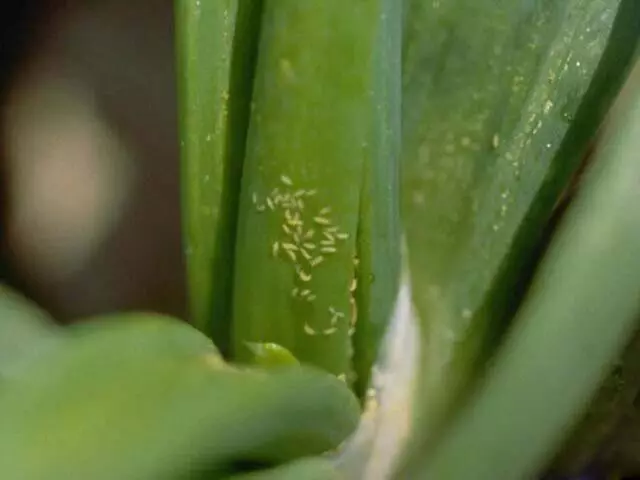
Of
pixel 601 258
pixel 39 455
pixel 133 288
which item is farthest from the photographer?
pixel 133 288

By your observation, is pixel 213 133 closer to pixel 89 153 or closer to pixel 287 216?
pixel 287 216

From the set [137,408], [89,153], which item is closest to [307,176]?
[137,408]

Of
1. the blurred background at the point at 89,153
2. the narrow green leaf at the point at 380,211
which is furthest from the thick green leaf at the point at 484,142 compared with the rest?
the blurred background at the point at 89,153

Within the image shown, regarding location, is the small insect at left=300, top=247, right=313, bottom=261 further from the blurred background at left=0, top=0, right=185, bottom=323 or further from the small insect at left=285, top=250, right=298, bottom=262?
the blurred background at left=0, top=0, right=185, bottom=323

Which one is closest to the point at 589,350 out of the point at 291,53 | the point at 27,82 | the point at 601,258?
the point at 601,258

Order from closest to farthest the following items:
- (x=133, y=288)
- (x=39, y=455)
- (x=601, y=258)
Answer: (x=39, y=455), (x=601, y=258), (x=133, y=288)

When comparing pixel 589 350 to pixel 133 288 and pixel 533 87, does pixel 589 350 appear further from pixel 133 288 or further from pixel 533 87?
pixel 133 288
